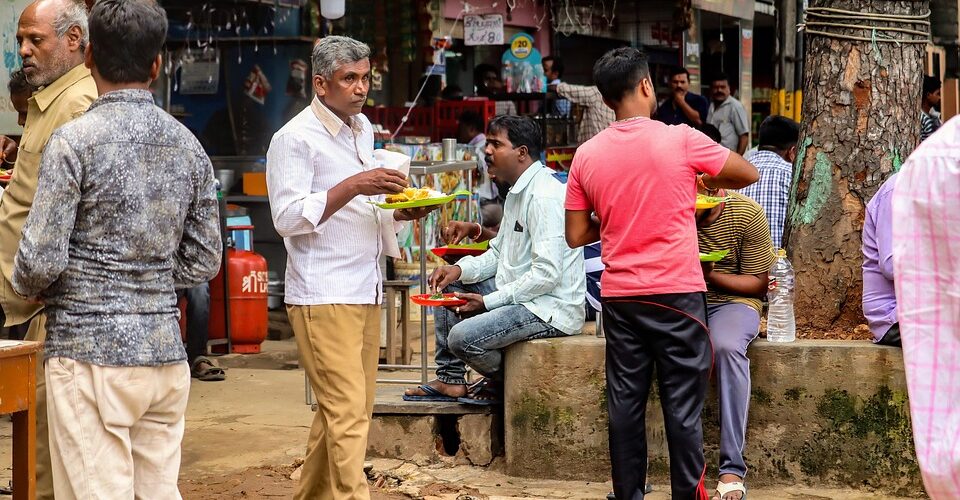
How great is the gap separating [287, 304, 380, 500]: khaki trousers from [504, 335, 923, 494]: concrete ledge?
1.28 m

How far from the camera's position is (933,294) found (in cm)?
194

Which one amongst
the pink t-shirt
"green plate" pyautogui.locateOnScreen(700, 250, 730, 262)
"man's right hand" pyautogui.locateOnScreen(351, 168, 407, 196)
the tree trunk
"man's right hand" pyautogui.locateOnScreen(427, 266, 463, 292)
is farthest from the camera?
the tree trunk

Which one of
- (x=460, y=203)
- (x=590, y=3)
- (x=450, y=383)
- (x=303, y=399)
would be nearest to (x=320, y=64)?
(x=450, y=383)

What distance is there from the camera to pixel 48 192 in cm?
307

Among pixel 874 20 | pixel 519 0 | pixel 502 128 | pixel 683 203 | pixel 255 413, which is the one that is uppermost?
pixel 519 0

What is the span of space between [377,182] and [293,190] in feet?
1.10

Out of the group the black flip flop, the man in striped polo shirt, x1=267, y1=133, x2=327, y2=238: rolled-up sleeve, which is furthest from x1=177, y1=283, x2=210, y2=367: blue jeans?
the man in striped polo shirt

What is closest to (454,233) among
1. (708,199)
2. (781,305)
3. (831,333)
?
(708,199)

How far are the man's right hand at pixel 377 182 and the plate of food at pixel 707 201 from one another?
1381 millimetres

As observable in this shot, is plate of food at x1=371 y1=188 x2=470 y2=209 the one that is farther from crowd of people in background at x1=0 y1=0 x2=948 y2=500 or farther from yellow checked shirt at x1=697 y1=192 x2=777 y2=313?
yellow checked shirt at x1=697 y1=192 x2=777 y2=313

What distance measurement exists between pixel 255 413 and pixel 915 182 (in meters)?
5.70

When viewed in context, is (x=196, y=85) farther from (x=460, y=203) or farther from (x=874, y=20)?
(x=874, y=20)

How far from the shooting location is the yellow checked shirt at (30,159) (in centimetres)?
387

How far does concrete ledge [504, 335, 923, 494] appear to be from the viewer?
17.8 feet
